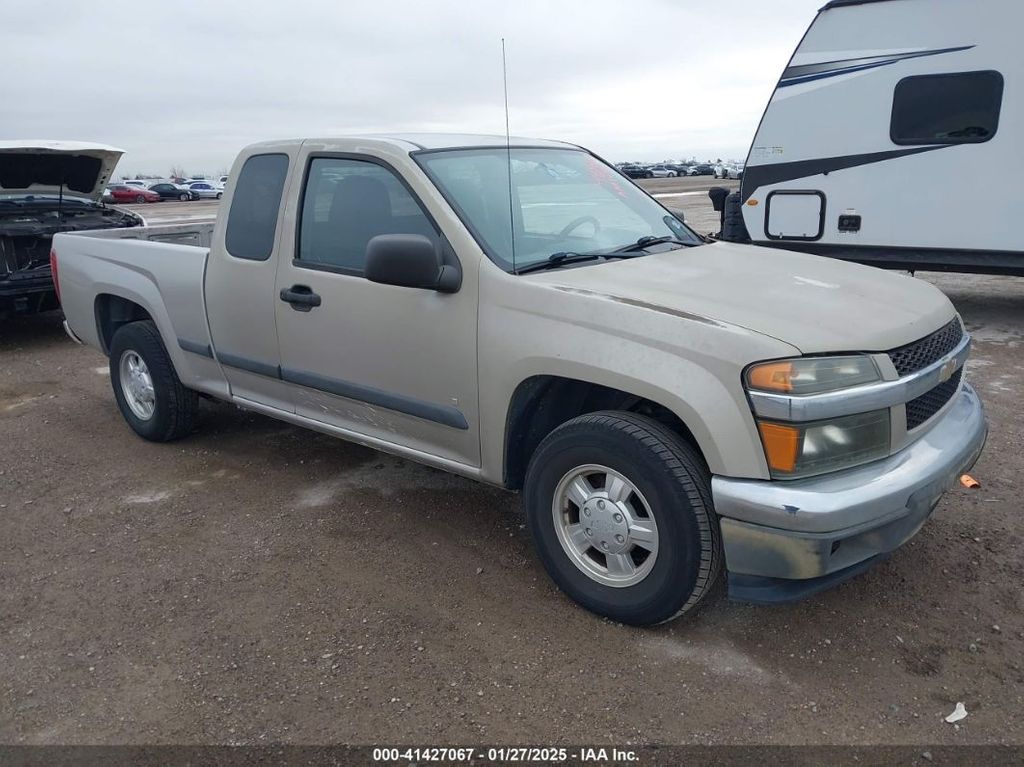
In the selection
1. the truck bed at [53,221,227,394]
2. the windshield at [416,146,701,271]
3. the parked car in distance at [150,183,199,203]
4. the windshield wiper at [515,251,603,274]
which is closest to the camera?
the windshield wiper at [515,251,603,274]

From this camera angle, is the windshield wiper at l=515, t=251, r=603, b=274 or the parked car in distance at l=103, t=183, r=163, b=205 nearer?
the windshield wiper at l=515, t=251, r=603, b=274

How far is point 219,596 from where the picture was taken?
11.3ft

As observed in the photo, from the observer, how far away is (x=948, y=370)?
314cm

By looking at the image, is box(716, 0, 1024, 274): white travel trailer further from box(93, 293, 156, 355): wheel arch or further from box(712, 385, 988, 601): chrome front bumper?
box(93, 293, 156, 355): wheel arch

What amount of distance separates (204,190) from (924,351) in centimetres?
4968

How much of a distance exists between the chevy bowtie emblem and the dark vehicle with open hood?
764 centimetres

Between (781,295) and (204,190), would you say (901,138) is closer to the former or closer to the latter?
(781,295)

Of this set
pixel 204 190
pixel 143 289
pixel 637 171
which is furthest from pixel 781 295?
pixel 637 171

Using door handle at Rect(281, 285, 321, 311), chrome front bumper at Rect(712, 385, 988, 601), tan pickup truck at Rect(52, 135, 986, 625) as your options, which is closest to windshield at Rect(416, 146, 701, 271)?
tan pickup truck at Rect(52, 135, 986, 625)

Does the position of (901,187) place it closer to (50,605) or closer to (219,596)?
(219,596)

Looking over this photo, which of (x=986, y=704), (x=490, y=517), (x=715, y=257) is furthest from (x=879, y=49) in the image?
(x=986, y=704)

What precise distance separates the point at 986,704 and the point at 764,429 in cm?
115

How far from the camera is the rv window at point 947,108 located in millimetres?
7477

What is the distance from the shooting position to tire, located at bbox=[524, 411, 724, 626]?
9.30ft
